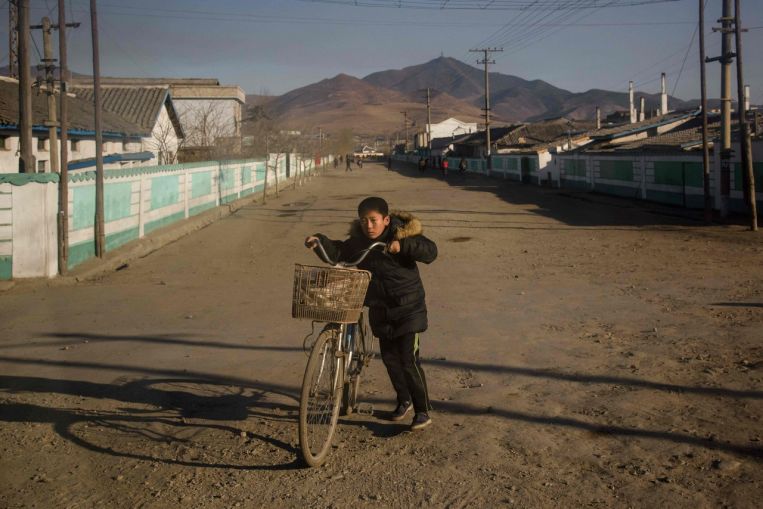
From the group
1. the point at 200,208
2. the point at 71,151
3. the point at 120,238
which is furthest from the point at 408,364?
the point at 71,151

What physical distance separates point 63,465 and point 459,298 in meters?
6.75

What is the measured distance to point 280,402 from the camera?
606cm

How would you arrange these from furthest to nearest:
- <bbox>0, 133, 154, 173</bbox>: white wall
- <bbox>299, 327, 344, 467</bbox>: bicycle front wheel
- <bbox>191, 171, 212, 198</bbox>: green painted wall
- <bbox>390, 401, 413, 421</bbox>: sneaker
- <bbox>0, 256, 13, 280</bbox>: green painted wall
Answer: <bbox>191, 171, 212, 198</bbox>: green painted wall → <bbox>0, 133, 154, 173</bbox>: white wall → <bbox>0, 256, 13, 280</bbox>: green painted wall → <bbox>390, 401, 413, 421</bbox>: sneaker → <bbox>299, 327, 344, 467</bbox>: bicycle front wheel

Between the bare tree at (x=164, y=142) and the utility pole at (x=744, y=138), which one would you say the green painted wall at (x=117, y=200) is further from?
the bare tree at (x=164, y=142)

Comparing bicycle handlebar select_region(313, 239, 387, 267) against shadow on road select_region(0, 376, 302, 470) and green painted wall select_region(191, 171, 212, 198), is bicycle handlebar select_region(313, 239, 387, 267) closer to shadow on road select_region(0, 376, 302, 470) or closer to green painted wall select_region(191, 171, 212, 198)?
shadow on road select_region(0, 376, 302, 470)

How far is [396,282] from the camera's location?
516 centimetres

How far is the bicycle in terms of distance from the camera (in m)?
4.60

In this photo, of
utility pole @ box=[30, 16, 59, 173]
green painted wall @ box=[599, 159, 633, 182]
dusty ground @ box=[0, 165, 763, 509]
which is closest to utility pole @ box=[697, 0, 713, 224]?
dusty ground @ box=[0, 165, 763, 509]

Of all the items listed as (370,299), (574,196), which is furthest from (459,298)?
(574,196)

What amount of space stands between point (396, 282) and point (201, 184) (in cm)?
2357

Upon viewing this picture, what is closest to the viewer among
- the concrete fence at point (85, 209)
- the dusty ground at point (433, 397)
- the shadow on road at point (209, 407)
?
the dusty ground at point (433, 397)

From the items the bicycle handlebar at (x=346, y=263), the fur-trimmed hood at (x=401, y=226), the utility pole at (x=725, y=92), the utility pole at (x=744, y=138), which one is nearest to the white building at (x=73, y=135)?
the fur-trimmed hood at (x=401, y=226)

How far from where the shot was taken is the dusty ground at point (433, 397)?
4422 mm

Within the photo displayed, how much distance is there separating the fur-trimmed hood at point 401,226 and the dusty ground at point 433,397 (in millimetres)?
1252
